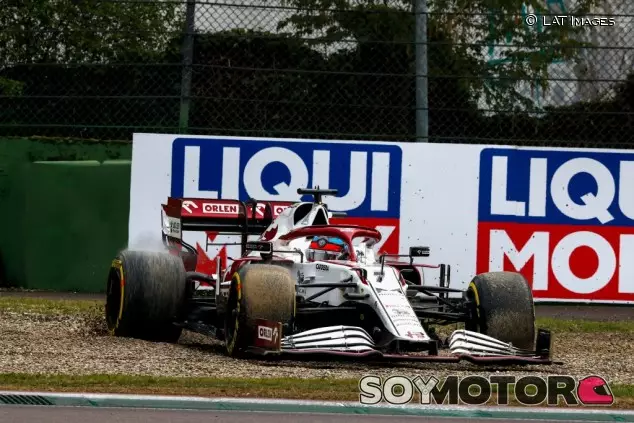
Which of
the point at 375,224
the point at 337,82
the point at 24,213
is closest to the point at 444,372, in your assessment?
the point at 375,224

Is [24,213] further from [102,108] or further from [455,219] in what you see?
[455,219]

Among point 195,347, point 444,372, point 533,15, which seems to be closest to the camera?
point 444,372

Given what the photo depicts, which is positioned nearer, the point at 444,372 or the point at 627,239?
the point at 444,372

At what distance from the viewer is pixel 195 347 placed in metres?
11.5

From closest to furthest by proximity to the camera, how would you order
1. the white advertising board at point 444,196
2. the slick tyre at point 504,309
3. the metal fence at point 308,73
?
the slick tyre at point 504,309 → the white advertising board at point 444,196 → the metal fence at point 308,73

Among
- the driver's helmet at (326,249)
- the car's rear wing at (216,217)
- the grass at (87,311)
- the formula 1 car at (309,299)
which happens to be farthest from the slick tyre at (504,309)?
the grass at (87,311)

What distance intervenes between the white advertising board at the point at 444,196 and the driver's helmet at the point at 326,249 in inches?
126

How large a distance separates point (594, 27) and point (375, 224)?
11.4ft

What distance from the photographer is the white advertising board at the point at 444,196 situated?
48.8 ft

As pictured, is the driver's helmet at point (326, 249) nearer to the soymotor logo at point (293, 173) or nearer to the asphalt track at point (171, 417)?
the soymotor logo at point (293, 173)

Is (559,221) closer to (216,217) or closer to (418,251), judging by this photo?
(418,251)

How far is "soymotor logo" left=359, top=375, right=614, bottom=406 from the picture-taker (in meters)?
8.30

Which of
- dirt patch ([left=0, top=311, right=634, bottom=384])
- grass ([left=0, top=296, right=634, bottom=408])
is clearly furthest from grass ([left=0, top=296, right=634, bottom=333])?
grass ([left=0, top=296, right=634, bottom=408])

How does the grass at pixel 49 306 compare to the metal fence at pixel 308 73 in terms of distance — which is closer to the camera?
the grass at pixel 49 306
